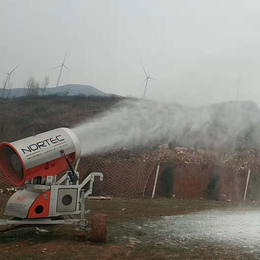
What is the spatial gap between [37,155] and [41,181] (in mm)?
631

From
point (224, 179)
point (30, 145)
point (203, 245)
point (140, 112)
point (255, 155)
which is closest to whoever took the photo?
point (203, 245)

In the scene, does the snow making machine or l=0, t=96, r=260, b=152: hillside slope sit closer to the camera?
the snow making machine

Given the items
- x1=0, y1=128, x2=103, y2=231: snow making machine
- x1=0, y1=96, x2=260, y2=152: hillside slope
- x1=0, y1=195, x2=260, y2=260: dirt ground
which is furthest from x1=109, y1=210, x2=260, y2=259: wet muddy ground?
x1=0, y1=96, x2=260, y2=152: hillside slope

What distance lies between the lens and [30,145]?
7.34m

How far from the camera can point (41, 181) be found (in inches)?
299

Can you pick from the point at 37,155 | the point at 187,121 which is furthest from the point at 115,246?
the point at 187,121

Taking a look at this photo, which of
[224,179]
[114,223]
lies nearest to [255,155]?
[224,179]

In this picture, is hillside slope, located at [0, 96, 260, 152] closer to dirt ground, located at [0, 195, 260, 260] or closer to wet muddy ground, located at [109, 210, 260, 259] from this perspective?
wet muddy ground, located at [109, 210, 260, 259]

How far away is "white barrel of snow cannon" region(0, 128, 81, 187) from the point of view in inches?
286

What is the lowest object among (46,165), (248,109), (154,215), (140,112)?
(154,215)

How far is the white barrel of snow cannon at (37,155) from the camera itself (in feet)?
23.8

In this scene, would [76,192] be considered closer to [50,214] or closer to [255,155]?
[50,214]

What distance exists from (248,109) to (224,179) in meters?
6.61

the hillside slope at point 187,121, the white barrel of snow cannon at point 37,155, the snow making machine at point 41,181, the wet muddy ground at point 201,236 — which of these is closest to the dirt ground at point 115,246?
the wet muddy ground at point 201,236
